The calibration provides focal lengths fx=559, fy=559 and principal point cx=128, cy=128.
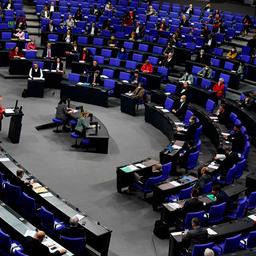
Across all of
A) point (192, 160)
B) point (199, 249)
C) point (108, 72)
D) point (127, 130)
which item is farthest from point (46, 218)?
point (108, 72)

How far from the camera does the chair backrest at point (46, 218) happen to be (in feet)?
38.6

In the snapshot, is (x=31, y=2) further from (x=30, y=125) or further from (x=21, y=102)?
(x=30, y=125)

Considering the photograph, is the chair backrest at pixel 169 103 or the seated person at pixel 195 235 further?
the chair backrest at pixel 169 103

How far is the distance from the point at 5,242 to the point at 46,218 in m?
1.47

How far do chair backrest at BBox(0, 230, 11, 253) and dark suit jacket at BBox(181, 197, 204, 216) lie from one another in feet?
14.1

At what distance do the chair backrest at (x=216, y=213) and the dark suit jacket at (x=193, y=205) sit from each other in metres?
0.27

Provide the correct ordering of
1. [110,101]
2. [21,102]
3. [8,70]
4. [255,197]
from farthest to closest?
[8,70], [110,101], [21,102], [255,197]

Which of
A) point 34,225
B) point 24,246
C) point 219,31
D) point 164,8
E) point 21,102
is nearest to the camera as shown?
point 24,246

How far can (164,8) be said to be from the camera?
33000mm

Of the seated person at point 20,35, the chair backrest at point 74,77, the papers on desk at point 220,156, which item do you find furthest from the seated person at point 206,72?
the seated person at point 20,35

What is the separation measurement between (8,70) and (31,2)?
32.9ft

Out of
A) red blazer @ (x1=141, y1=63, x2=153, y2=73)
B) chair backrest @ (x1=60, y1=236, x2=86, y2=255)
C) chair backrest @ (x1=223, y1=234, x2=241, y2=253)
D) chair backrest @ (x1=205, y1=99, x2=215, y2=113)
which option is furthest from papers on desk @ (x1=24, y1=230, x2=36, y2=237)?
red blazer @ (x1=141, y1=63, x2=153, y2=73)

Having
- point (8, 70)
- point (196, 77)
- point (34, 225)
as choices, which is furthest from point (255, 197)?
point (8, 70)

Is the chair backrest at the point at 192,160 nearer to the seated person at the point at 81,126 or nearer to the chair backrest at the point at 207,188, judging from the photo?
the chair backrest at the point at 207,188
